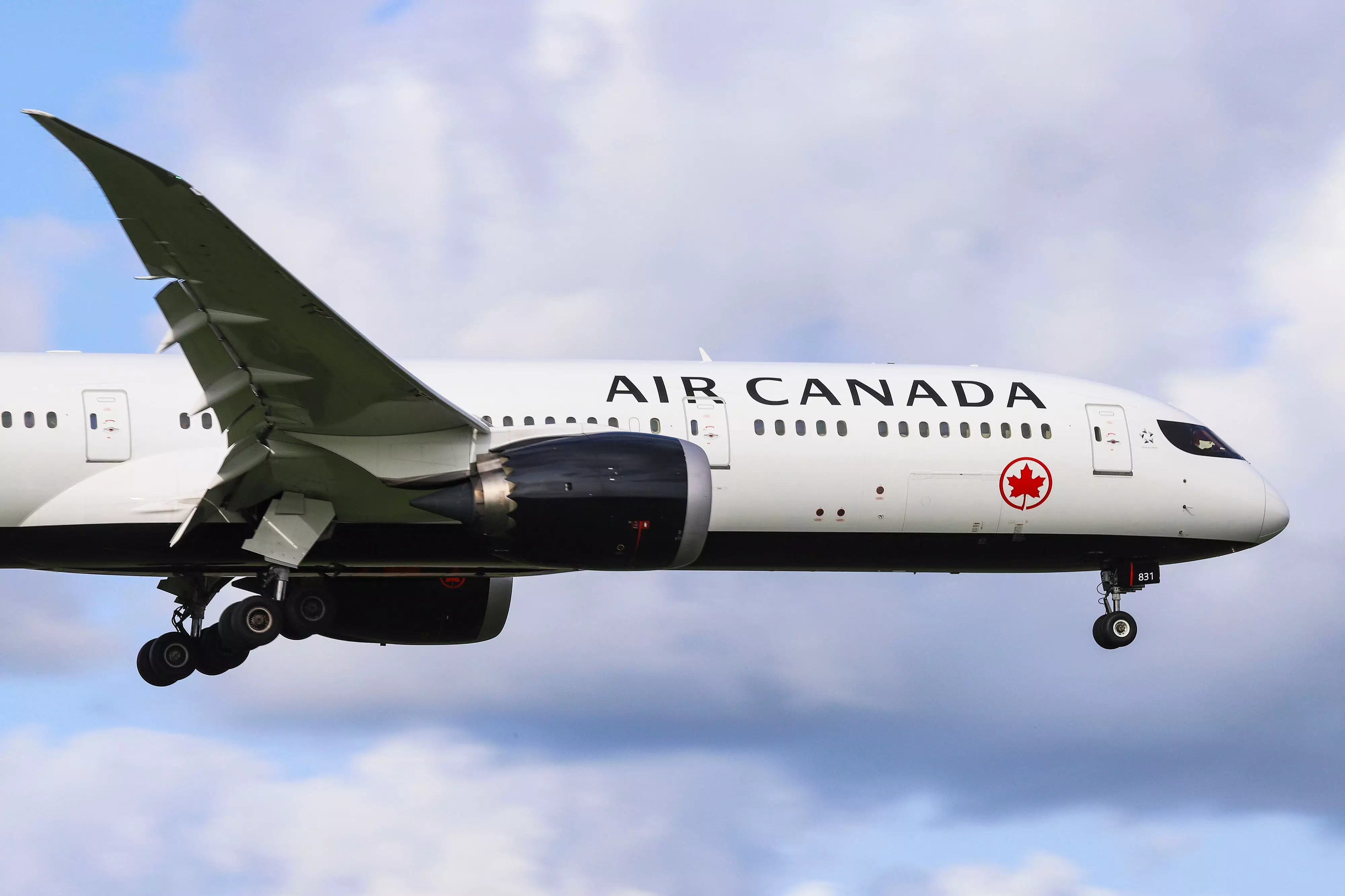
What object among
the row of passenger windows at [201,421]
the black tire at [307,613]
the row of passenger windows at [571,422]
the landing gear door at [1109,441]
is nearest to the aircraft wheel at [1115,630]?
the landing gear door at [1109,441]

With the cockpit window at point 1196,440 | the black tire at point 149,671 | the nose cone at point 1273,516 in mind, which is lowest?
the black tire at point 149,671

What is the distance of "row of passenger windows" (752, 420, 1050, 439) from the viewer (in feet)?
79.5

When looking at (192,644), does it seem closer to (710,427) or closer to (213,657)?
(213,657)

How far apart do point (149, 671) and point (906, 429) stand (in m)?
10.9

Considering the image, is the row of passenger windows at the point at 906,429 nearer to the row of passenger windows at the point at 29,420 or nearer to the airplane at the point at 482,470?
the airplane at the point at 482,470

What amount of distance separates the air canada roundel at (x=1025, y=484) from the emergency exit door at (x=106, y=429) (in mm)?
11117

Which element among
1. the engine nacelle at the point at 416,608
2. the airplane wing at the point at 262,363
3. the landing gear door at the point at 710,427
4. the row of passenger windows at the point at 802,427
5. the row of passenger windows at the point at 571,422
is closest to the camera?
the airplane wing at the point at 262,363

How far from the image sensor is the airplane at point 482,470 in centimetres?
2117

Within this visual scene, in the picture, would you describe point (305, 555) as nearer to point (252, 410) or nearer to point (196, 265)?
point (252, 410)

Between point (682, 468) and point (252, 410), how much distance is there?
501cm

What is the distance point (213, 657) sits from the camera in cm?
2627

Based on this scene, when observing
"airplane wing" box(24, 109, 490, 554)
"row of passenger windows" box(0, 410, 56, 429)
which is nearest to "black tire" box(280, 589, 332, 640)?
"airplane wing" box(24, 109, 490, 554)

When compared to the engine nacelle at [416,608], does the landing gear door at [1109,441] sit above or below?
above

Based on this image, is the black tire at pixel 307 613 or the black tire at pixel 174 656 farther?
the black tire at pixel 174 656
